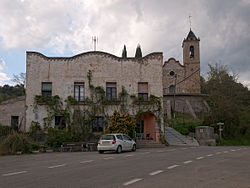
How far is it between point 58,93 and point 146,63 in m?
9.76

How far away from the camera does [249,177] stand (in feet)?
26.7

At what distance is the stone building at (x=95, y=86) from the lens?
26.3 m

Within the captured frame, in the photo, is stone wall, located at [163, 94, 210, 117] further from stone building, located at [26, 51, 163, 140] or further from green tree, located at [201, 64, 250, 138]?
stone building, located at [26, 51, 163, 140]

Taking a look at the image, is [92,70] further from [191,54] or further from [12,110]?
[191,54]

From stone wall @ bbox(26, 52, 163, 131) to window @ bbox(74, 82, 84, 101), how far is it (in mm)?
362

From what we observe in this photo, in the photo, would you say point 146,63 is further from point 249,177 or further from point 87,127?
point 249,177

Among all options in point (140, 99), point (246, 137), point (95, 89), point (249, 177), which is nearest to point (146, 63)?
point (140, 99)

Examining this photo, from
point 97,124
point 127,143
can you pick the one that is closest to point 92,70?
point 97,124

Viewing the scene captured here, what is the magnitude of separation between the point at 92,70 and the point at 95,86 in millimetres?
1743

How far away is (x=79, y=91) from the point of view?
27.2 meters

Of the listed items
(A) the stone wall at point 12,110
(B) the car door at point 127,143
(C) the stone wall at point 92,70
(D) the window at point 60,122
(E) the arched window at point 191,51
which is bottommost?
(B) the car door at point 127,143

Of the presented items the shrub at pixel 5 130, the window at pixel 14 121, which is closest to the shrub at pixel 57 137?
the shrub at pixel 5 130

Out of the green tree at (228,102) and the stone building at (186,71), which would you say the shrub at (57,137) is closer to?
the green tree at (228,102)

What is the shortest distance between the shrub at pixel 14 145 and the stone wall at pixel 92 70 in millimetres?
6869
